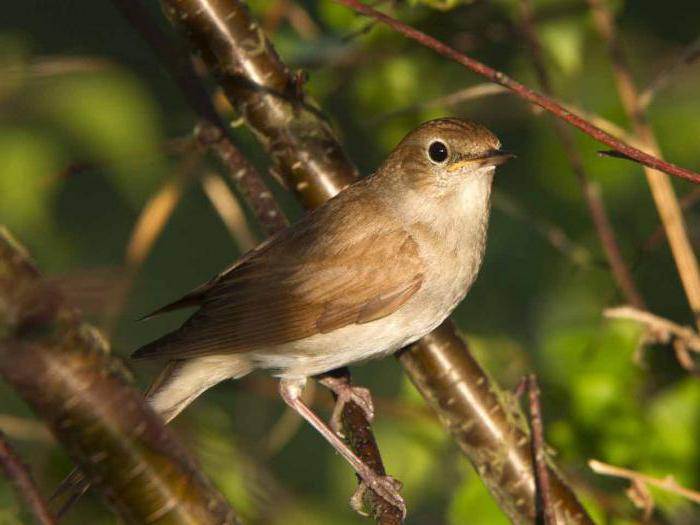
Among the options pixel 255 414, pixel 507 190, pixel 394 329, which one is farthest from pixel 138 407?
pixel 507 190

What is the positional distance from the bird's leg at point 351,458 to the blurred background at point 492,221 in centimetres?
27

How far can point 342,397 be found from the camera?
11.1 feet

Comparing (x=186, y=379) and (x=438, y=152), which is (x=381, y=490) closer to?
(x=186, y=379)

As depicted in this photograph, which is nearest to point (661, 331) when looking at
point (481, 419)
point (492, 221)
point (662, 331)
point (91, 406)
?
point (662, 331)

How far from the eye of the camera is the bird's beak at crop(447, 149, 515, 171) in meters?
3.19

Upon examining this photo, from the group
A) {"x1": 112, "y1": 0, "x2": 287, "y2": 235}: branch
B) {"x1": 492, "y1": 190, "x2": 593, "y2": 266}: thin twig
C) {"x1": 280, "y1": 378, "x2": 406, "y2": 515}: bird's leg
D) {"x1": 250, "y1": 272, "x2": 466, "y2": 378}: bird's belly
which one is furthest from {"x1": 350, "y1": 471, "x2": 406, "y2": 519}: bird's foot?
{"x1": 492, "y1": 190, "x2": 593, "y2": 266}: thin twig

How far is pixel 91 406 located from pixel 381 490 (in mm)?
1455

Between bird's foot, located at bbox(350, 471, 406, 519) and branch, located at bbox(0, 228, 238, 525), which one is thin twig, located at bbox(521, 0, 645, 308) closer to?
bird's foot, located at bbox(350, 471, 406, 519)

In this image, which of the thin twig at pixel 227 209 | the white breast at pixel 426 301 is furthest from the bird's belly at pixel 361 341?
the thin twig at pixel 227 209

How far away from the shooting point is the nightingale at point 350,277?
330 centimetres

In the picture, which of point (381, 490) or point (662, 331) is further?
point (662, 331)

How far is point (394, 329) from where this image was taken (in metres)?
3.24

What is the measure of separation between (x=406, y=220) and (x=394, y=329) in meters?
0.38

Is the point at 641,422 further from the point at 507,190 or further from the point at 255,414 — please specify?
the point at 507,190
